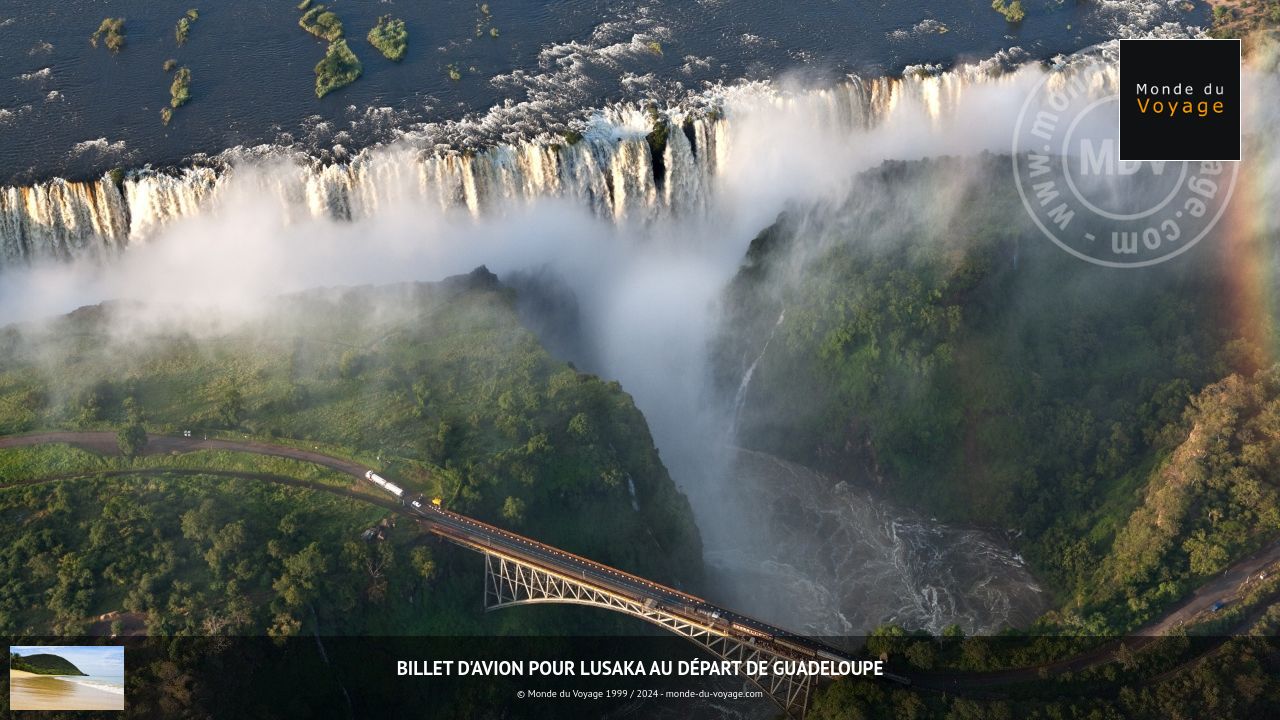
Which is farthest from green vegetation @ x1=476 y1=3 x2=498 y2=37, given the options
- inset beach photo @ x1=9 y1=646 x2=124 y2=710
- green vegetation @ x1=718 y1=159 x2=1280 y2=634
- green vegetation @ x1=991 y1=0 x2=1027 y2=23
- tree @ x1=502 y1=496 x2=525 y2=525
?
inset beach photo @ x1=9 y1=646 x2=124 y2=710

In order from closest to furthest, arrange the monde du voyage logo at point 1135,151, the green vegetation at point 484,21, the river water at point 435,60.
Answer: the monde du voyage logo at point 1135,151 → the river water at point 435,60 → the green vegetation at point 484,21

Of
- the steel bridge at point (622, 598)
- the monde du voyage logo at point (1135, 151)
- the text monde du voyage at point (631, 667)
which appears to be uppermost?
the monde du voyage logo at point (1135, 151)

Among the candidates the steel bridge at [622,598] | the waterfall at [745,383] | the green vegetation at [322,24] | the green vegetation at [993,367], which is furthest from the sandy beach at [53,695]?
the green vegetation at [322,24]

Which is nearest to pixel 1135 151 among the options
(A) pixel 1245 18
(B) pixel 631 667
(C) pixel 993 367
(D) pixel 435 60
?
(C) pixel 993 367

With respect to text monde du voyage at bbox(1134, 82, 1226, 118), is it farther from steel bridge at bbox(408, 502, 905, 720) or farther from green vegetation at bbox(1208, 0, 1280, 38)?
steel bridge at bbox(408, 502, 905, 720)

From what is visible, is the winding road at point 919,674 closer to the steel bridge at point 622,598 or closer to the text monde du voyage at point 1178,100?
the steel bridge at point 622,598

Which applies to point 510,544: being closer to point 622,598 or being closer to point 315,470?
point 622,598

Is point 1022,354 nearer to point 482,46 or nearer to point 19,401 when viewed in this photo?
point 482,46
